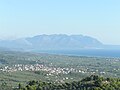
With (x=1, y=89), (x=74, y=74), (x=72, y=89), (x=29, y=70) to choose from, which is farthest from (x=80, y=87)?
(x=29, y=70)

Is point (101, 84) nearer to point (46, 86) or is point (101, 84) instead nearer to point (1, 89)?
point (46, 86)

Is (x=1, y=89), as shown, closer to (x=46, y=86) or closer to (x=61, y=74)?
(x=46, y=86)

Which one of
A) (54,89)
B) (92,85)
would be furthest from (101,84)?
(54,89)

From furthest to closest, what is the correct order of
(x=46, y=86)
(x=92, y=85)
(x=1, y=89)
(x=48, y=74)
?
1. (x=48, y=74)
2. (x=1, y=89)
3. (x=46, y=86)
4. (x=92, y=85)

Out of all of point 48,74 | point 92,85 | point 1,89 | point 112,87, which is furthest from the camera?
point 48,74

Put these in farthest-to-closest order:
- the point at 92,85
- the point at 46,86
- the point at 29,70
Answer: the point at 29,70
the point at 46,86
the point at 92,85

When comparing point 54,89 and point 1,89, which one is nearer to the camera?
point 54,89

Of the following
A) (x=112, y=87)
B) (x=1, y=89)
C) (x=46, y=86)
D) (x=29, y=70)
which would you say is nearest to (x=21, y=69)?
(x=29, y=70)

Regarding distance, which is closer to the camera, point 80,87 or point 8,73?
point 80,87

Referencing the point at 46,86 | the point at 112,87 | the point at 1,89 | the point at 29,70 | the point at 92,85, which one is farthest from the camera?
the point at 29,70
